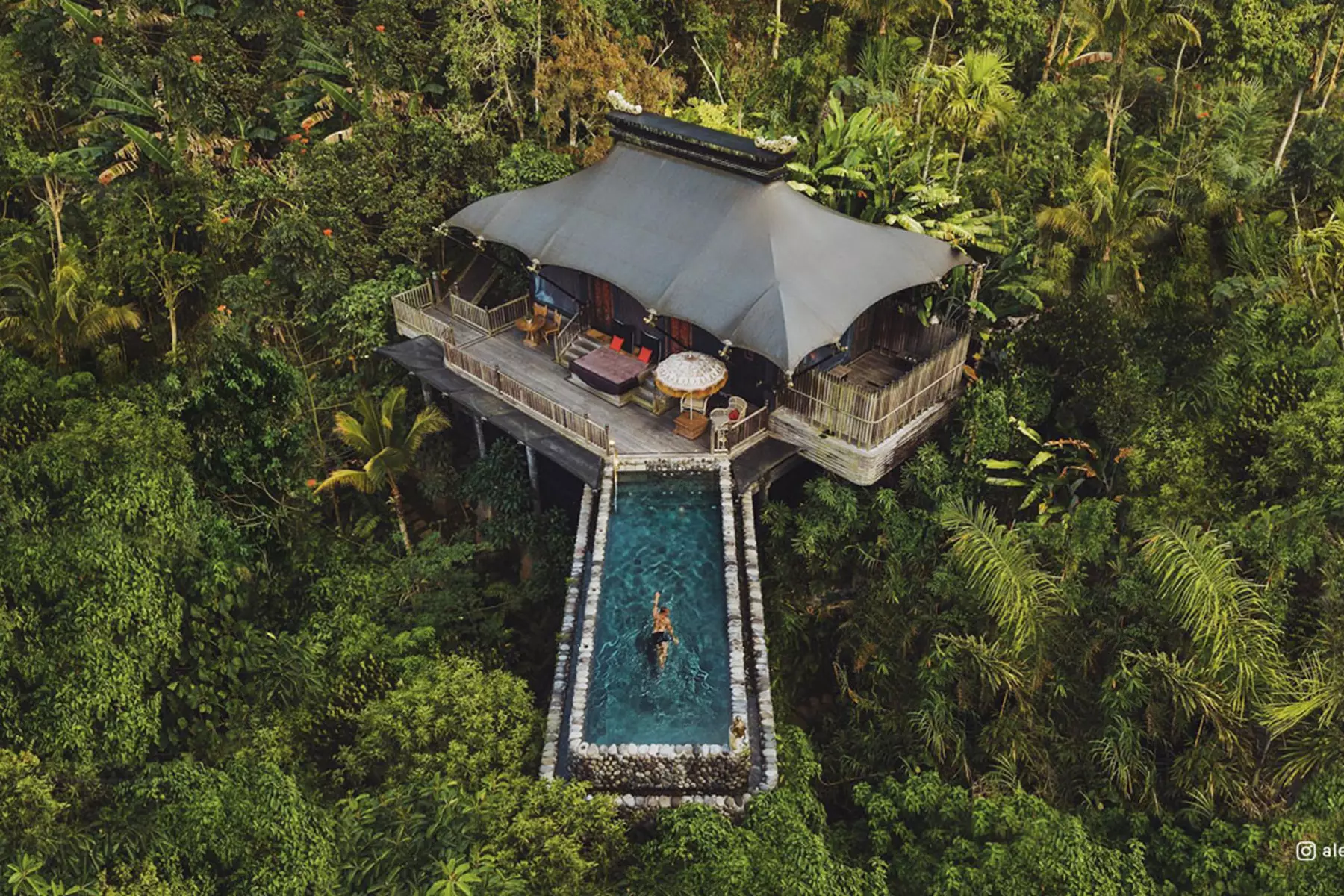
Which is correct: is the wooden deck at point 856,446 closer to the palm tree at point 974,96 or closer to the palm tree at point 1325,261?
the palm tree at point 974,96

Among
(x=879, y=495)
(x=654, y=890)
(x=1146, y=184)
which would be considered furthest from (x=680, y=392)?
(x=1146, y=184)

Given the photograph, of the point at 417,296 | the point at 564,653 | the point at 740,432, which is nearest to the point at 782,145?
the point at 740,432

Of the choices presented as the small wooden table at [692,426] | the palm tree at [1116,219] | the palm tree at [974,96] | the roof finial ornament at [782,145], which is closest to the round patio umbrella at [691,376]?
the small wooden table at [692,426]

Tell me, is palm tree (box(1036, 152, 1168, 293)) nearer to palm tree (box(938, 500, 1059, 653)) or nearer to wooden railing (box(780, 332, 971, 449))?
wooden railing (box(780, 332, 971, 449))

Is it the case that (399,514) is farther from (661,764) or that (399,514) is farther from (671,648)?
(661,764)

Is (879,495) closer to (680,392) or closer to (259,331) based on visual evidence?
(680,392)

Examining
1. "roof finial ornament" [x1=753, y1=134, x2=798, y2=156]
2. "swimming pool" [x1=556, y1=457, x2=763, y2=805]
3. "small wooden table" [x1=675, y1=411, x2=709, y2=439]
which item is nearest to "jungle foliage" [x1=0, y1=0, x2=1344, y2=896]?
"swimming pool" [x1=556, y1=457, x2=763, y2=805]
